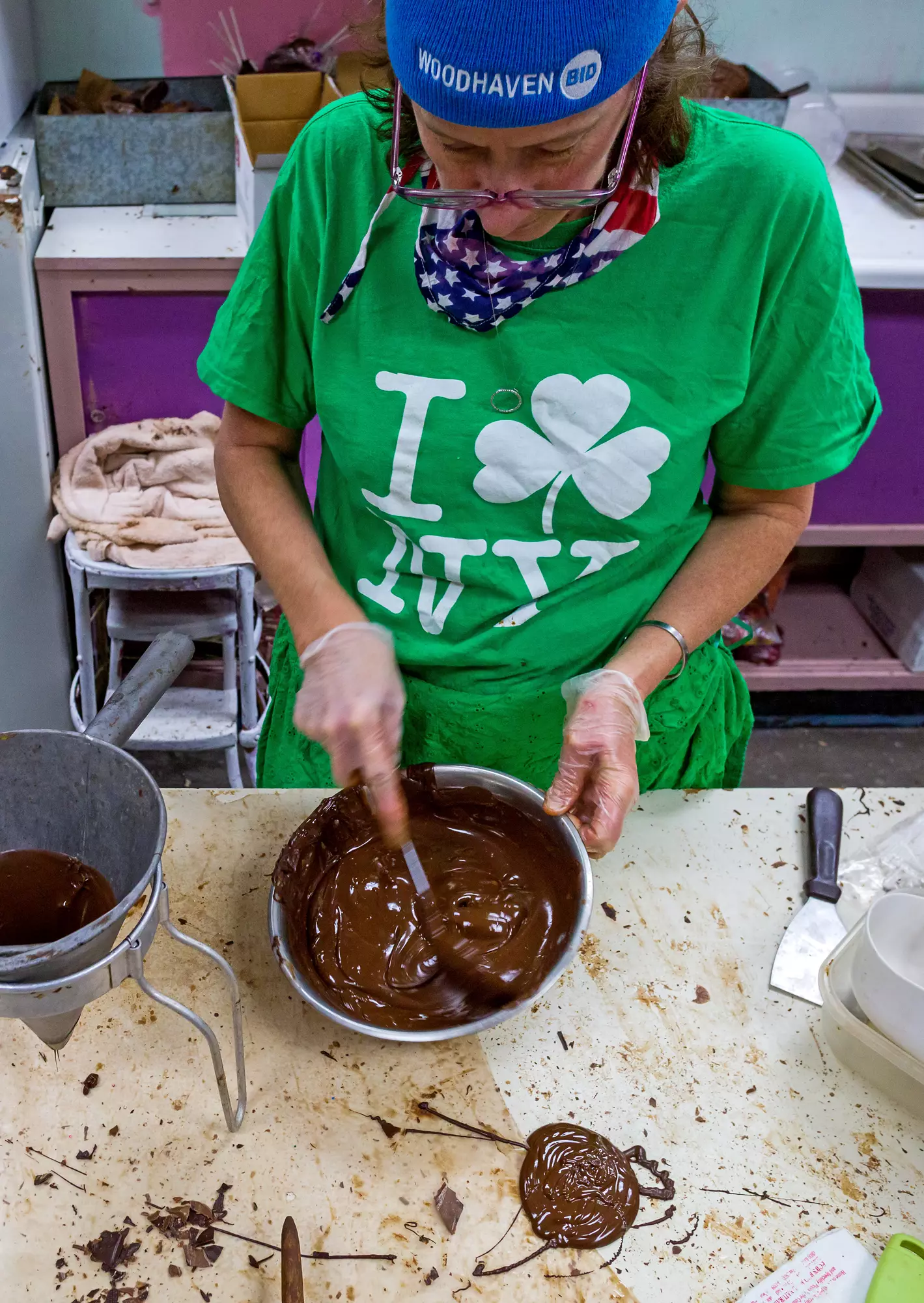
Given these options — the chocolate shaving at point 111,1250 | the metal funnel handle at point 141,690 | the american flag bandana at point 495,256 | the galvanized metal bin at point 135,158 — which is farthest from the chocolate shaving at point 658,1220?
the galvanized metal bin at point 135,158

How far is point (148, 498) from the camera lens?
2.74 metres

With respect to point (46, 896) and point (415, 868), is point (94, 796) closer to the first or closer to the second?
point (46, 896)

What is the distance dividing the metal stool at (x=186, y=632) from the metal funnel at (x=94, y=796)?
1518mm

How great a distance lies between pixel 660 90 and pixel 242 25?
2370mm

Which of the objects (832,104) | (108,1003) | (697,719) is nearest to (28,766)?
(108,1003)

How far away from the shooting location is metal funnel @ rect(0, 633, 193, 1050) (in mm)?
1079

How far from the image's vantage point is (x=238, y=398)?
145 centimetres

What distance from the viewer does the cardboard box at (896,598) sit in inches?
139

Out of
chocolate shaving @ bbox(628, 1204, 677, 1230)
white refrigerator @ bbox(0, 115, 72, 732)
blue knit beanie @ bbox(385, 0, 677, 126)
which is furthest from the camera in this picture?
white refrigerator @ bbox(0, 115, 72, 732)

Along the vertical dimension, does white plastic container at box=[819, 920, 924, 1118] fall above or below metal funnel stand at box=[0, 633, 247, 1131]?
below

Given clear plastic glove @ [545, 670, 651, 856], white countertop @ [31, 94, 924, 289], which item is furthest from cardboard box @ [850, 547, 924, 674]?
clear plastic glove @ [545, 670, 651, 856]

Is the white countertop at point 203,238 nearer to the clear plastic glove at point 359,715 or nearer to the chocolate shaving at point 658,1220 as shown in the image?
the clear plastic glove at point 359,715

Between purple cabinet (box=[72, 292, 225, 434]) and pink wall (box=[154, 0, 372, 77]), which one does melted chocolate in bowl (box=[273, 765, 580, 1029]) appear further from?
pink wall (box=[154, 0, 372, 77])

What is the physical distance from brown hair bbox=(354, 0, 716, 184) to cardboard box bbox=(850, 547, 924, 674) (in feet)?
8.60
